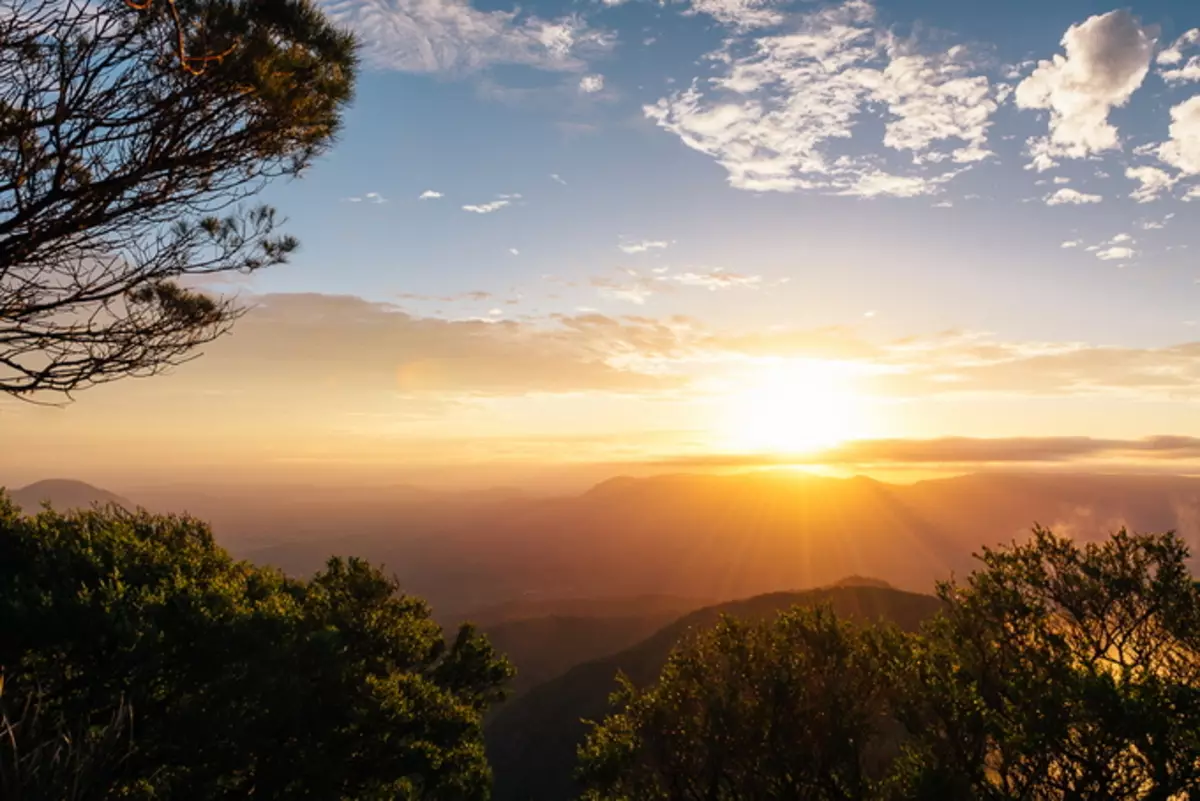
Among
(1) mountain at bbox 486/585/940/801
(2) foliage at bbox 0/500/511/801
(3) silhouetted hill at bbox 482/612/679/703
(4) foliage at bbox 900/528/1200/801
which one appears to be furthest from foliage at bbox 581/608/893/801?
Answer: (3) silhouetted hill at bbox 482/612/679/703

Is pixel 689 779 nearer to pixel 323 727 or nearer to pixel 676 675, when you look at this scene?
pixel 676 675

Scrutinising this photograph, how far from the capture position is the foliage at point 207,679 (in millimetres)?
13172

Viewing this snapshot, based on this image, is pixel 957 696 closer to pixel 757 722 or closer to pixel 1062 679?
pixel 1062 679

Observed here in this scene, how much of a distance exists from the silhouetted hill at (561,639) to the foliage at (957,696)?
143m

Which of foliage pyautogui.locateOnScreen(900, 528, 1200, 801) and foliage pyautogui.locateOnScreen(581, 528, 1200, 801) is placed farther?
foliage pyautogui.locateOnScreen(581, 528, 1200, 801)

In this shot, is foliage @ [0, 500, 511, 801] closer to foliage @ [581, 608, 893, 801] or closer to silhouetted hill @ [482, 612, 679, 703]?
foliage @ [581, 608, 893, 801]

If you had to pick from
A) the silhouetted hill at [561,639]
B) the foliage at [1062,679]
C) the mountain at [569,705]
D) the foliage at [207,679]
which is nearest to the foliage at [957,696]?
the foliage at [1062,679]

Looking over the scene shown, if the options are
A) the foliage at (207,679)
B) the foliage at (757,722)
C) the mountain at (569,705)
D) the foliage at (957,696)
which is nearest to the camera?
the foliage at (957,696)

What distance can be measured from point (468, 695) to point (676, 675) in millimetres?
11577

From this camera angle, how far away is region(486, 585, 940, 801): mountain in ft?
243

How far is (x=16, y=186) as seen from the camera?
10969 mm

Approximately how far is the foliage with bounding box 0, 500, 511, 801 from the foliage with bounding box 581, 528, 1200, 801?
5828 mm

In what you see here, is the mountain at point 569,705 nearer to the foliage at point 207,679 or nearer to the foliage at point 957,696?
the foliage at point 957,696

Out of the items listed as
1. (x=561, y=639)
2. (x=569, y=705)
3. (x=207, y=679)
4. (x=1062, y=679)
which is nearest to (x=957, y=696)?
(x=1062, y=679)
